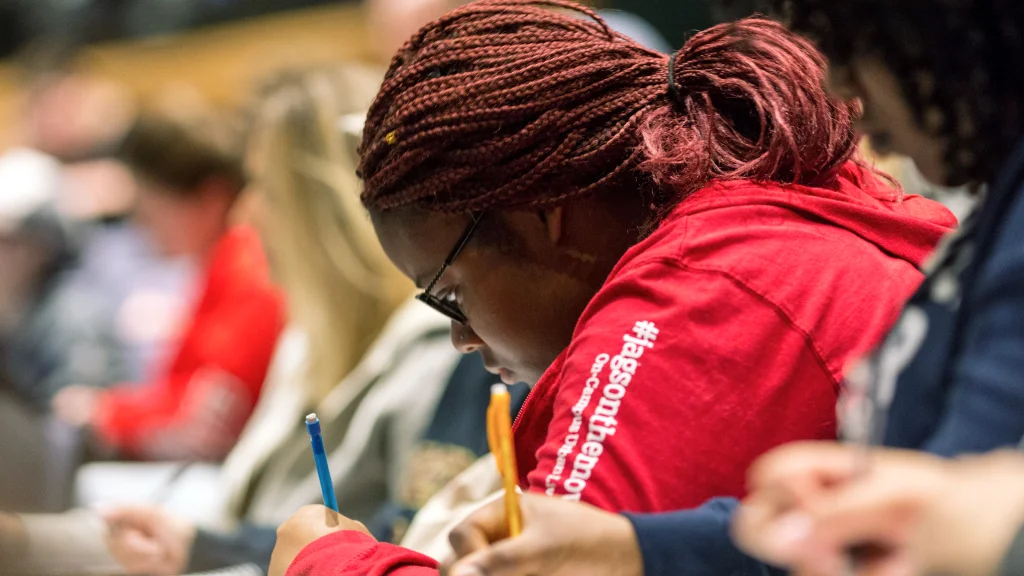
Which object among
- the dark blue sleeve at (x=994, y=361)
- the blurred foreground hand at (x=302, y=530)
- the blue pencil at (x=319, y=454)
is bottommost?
the blurred foreground hand at (x=302, y=530)

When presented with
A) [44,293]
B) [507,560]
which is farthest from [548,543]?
[44,293]

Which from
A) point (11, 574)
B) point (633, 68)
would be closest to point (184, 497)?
point (11, 574)

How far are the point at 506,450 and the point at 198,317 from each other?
1.98m

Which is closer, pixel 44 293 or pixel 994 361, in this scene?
pixel 994 361

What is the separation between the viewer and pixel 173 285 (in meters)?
3.01

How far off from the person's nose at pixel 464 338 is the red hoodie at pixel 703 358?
17 cm

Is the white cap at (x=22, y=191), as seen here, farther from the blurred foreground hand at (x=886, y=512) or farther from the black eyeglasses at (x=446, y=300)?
the blurred foreground hand at (x=886, y=512)

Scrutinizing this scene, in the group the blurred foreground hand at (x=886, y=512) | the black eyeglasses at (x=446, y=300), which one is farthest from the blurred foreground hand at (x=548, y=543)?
the black eyeglasses at (x=446, y=300)

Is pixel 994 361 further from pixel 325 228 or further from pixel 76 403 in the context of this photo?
pixel 76 403

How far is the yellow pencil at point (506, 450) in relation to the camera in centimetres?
62

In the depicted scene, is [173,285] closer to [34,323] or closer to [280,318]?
[34,323]

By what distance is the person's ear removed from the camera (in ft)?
2.89

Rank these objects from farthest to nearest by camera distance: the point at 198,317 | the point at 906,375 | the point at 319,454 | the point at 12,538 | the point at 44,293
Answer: the point at 44,293 < the point at 198,317 < the point at 12,538 < the point at 319,454 < the point at 906,375

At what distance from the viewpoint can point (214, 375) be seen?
234cm
